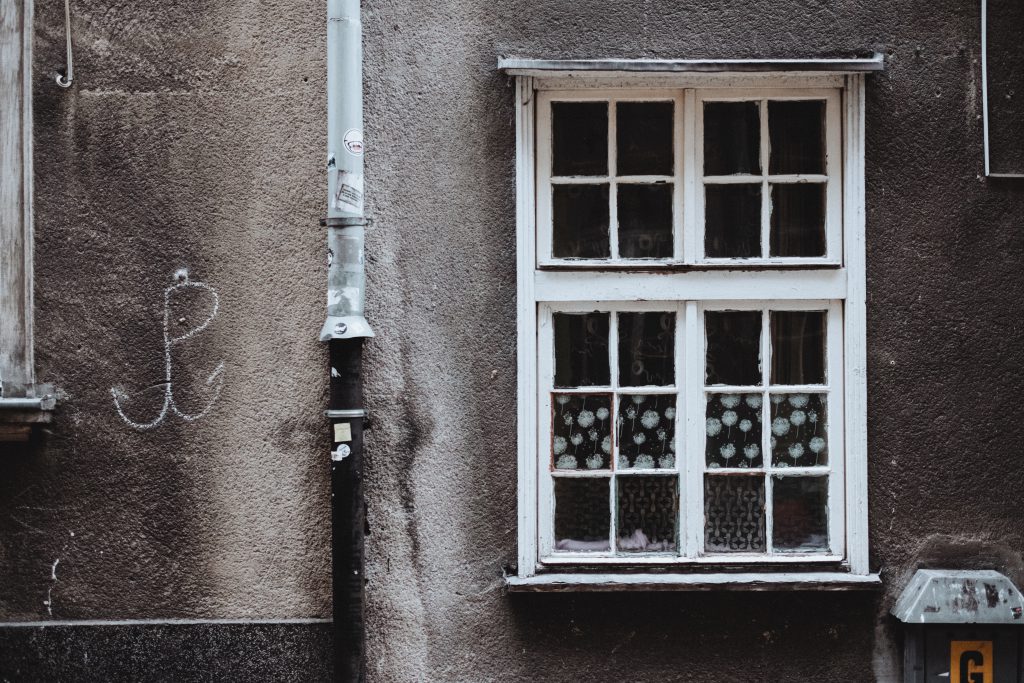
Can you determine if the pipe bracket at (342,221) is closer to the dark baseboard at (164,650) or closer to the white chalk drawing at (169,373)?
the white chalk drawing at (169,373)

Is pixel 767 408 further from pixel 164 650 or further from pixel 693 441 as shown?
pixel 164 650

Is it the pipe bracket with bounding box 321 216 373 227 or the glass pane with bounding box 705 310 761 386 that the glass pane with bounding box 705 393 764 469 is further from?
the pipe bracket with bounding box 321 216 373 227

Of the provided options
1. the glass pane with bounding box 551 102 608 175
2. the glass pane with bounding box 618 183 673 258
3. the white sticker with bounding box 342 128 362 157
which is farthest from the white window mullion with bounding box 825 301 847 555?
the white sticker with bounding box 342 128 362 157

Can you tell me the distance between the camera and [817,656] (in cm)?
431

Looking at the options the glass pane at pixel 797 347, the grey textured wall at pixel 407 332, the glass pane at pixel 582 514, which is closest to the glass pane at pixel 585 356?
the grey textured wall at pixel 407 332

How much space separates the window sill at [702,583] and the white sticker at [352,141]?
6.61 feet

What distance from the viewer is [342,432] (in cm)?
406

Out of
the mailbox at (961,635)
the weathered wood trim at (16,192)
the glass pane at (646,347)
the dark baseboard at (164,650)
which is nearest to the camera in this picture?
the mailbox at (961,635)

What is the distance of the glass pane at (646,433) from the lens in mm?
4449

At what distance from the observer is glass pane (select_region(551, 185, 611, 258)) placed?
4.48m

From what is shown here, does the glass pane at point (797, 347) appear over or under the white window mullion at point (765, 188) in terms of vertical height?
under

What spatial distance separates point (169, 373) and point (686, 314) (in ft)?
7.92

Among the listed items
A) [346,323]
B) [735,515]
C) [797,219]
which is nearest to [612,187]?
[797,219]

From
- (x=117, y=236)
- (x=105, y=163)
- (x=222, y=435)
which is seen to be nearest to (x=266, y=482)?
(x=222, y=435)
